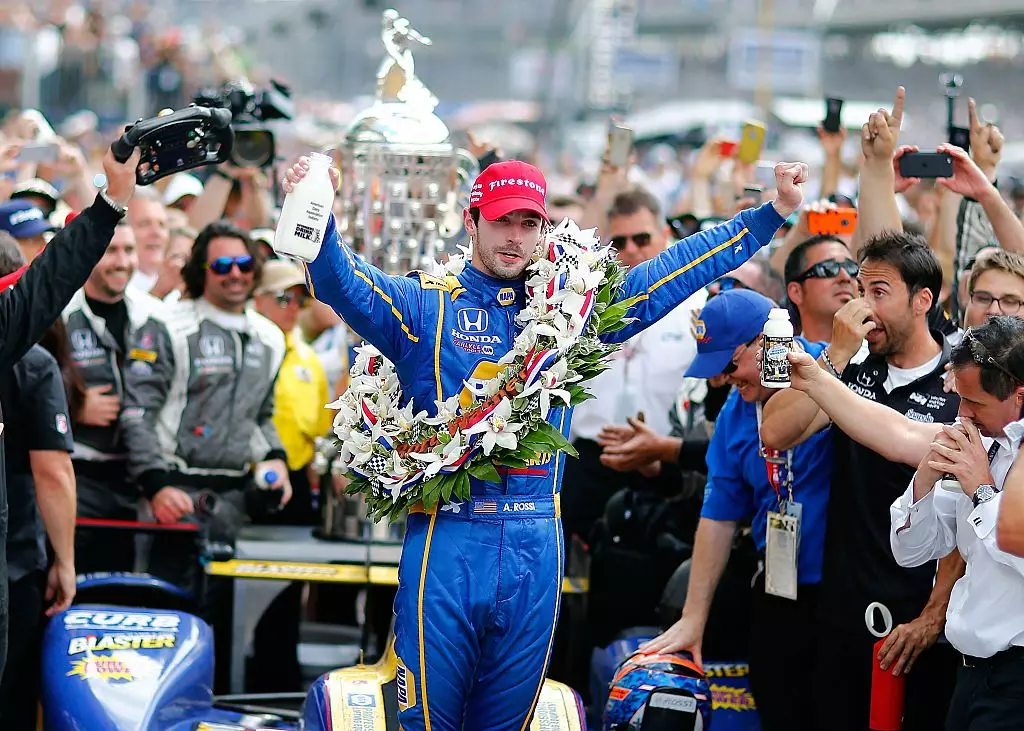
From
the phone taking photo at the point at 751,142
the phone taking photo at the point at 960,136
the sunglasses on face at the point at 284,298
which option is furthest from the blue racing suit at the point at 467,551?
the phone taking photo at the point at 751,142

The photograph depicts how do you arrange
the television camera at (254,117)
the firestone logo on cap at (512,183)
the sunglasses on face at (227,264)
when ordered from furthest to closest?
the television camera at (254,117) → the sunglasses on face at (227,264) → the firestone logo on cap at (512,183)

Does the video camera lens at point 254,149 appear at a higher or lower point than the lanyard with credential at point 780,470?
higher

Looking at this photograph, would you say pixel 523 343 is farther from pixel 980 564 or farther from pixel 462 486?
pixel 980 564

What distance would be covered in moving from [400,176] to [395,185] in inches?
1.8

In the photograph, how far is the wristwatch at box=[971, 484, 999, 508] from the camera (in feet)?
13.2

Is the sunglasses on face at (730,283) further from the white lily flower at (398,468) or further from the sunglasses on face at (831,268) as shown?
the white lily flower at (398,468)

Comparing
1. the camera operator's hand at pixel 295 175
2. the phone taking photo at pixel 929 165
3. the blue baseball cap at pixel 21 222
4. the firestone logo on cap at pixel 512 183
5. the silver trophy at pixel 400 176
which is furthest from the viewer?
the blue baseball cap at pixel 21 222

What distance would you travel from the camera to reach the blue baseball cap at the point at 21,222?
699 centimetres

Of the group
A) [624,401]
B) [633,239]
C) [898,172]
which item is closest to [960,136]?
[898,172]

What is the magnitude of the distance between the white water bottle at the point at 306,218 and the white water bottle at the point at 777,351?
1344mm

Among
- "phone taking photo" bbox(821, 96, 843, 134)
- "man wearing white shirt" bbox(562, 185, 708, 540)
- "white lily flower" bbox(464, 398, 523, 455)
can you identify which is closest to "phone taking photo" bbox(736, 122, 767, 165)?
"phone taking photo" bbox(821, 96, 843, 134)

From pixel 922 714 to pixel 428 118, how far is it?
131 inches

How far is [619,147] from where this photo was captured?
28.9 feet

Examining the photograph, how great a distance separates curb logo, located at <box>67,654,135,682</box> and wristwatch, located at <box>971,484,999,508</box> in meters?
2.94
